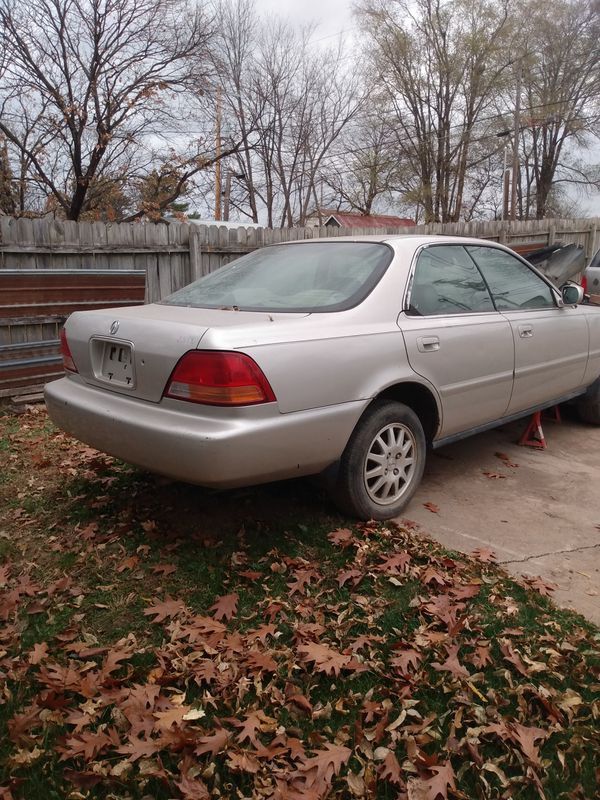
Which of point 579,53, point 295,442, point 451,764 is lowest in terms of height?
point 451,764

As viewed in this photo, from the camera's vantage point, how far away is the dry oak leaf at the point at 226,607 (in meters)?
2.60

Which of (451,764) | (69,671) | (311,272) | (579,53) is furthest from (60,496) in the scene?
(579,53)

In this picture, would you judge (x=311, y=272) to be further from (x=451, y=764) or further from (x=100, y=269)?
(x=100, y=269)

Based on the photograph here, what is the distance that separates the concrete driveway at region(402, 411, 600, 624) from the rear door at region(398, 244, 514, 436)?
0.47 m

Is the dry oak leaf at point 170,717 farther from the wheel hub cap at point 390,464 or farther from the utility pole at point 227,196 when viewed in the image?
the utility pole at point 227,196

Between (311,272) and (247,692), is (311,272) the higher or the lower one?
the higher one

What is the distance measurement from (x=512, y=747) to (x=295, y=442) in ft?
4.81

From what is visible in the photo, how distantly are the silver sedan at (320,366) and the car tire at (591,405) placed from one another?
1237mm

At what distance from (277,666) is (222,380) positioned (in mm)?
1169

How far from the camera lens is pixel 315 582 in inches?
113

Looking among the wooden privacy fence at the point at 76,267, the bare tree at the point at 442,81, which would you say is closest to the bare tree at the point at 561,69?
the bare tree at the point at 442,81

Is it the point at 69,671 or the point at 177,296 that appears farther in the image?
the point at 177,296

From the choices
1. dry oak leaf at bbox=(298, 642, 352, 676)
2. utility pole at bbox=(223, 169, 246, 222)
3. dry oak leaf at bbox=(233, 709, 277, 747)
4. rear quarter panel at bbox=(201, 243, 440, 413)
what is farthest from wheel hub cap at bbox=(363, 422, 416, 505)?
utility pole at bbox=(223, 169, 246, 222)

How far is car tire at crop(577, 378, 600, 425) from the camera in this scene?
18.1 ft
